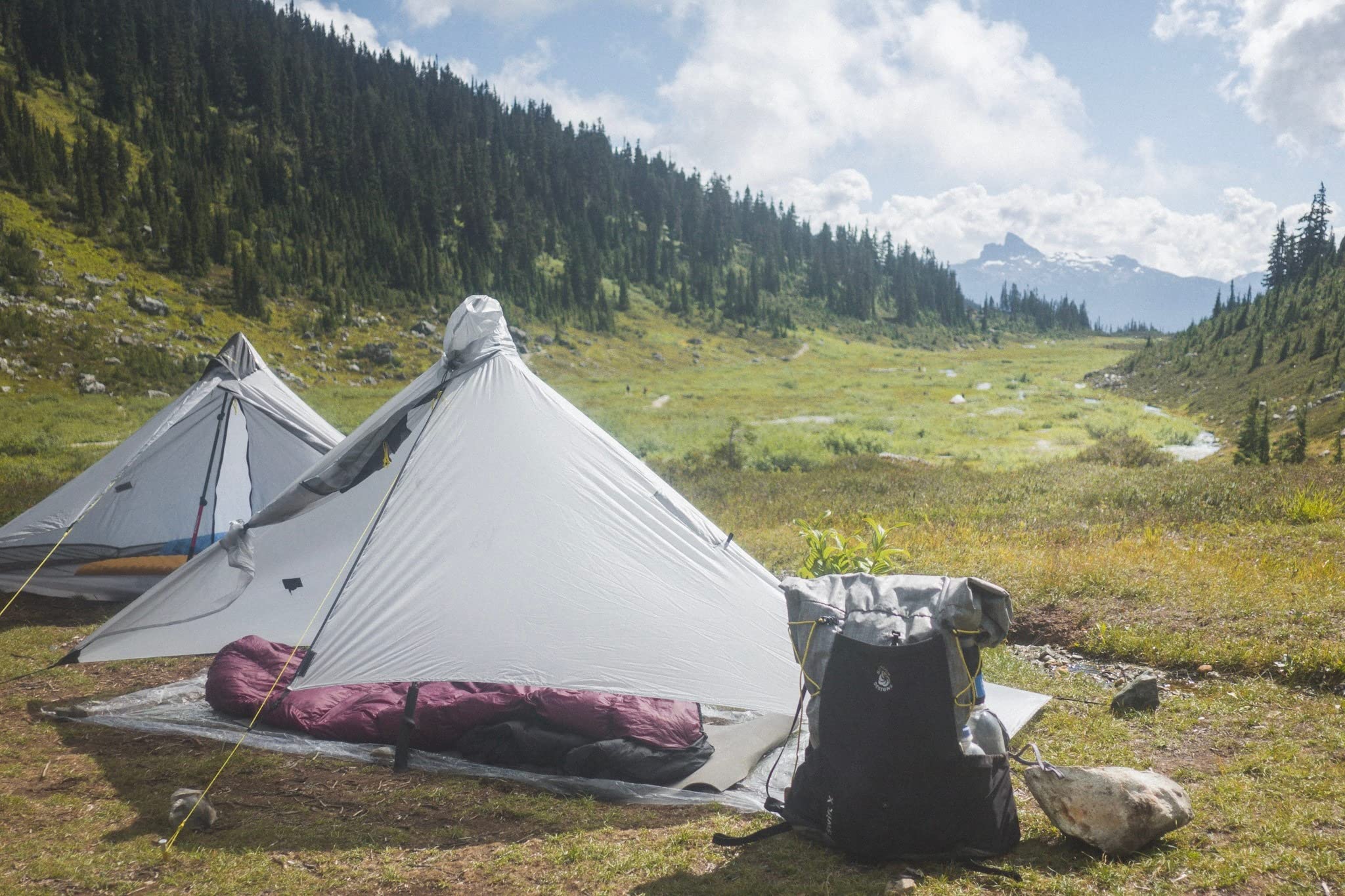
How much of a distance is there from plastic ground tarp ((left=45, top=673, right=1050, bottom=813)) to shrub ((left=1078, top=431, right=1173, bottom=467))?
1786 cm

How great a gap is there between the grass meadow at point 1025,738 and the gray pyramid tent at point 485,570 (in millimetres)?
853

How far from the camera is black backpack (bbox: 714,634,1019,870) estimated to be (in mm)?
3812

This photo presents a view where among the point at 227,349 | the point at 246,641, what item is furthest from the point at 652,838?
the point at 227,349

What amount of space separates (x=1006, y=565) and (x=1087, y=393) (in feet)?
169

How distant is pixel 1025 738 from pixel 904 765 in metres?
2.66

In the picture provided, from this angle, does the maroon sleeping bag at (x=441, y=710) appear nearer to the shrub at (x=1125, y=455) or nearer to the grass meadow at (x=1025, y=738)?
the grass meadow at (x=1025, y=738)

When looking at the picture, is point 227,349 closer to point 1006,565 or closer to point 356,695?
point 356,695

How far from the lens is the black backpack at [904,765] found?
381 cm

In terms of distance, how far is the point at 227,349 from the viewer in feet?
33.7

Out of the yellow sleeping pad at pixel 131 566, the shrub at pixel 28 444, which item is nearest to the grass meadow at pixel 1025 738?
the yellow sleeping pad at pixel 131 566

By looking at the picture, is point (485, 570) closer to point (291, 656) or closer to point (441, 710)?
point (441, 710)

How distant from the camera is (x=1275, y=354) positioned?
4281cm

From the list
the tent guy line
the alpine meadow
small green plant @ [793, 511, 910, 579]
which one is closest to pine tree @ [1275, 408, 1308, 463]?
the alpine meadow

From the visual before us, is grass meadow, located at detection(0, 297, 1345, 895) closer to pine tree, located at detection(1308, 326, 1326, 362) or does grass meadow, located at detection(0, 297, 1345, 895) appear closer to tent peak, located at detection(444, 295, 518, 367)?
tent peak, located at detection(444, 295, 518, 367)
